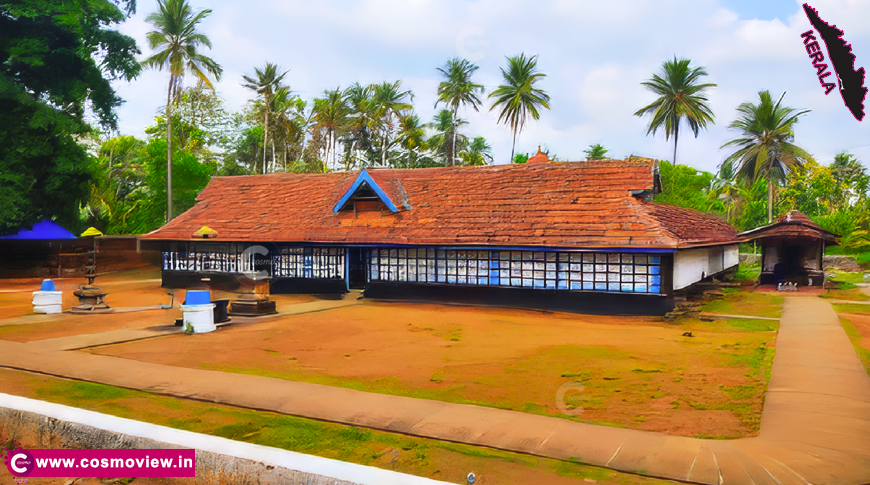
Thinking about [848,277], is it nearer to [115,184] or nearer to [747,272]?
[747,272]

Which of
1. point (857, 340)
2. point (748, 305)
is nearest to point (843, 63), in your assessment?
point (857, 340)

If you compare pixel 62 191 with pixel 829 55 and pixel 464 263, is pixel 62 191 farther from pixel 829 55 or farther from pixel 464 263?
pixel 829 55

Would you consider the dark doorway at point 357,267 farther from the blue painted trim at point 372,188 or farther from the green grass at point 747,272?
the green grass at point 747,272

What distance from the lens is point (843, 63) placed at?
10.8 ft

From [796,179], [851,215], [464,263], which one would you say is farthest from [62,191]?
[796,179]

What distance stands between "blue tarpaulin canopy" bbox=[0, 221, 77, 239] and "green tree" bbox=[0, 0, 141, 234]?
0.51 m

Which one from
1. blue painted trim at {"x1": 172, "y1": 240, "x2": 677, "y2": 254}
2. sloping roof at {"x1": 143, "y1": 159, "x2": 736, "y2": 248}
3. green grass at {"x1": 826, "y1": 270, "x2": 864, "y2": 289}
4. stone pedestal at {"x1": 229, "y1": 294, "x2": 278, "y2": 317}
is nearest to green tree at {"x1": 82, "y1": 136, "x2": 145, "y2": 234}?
sloping roof at {"x1": 143, "y1": 159, "x2": 736, "y2": 248}

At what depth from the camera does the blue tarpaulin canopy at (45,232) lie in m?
26.8

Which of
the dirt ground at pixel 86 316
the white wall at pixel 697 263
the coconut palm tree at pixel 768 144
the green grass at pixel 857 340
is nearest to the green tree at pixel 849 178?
the coconut palm tree at pixel 768 144

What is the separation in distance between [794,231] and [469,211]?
492 inches

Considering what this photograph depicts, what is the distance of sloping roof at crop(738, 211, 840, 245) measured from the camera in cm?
2053

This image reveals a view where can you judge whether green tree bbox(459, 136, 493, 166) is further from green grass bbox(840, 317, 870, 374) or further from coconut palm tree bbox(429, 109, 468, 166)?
green grass bbox(840, 317, 870, 374)

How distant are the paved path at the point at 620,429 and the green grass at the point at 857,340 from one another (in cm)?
22

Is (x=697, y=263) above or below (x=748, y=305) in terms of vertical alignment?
above
